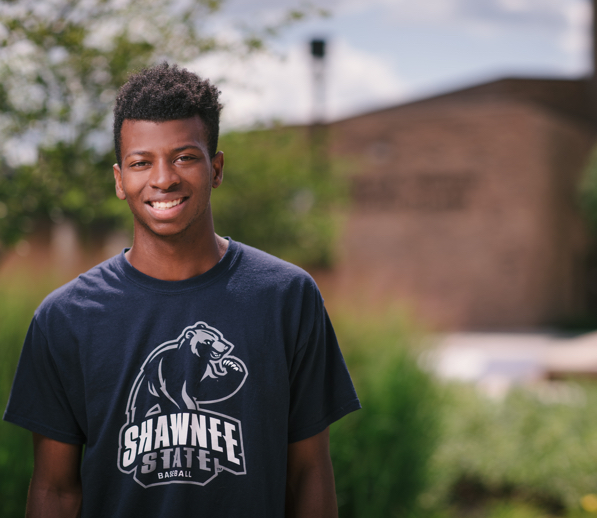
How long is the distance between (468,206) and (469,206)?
30 mm

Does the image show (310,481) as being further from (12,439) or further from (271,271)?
(12,439)

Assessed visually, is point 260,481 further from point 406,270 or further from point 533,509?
point 406,270

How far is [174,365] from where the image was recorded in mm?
1668

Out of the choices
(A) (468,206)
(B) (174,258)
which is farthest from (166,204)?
(A) (468,206)

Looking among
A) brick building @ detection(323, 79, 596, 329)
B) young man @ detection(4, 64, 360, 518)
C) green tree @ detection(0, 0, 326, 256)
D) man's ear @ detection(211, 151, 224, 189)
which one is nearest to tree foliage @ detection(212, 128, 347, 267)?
green tree @ detection(0, 0, 326, 256)

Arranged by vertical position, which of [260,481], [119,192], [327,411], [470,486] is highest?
[119,192]

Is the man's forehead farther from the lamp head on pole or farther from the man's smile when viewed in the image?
the lamp head on pole

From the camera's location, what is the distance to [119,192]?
180 cm

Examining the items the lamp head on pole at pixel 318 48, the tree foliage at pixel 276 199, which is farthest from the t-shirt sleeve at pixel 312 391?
the lamp head on pole at pixel 318 48

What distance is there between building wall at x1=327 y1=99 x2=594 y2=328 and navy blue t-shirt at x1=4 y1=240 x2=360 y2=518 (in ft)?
60.9

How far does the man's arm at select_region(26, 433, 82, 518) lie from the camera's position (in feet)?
5.54

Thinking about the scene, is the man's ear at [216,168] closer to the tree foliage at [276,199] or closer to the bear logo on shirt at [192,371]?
the bear logo on shirt at [192,371]

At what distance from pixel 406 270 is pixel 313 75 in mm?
6510

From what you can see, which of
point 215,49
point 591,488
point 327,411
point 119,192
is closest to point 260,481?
point 327,411
